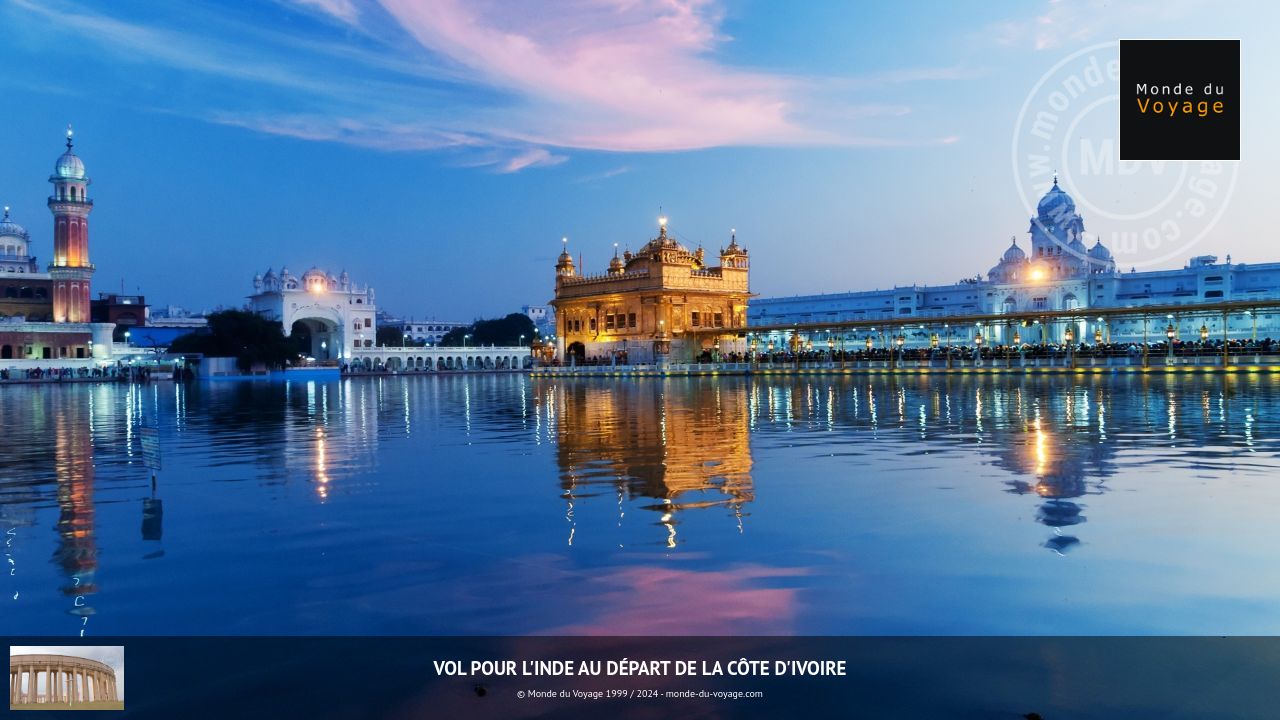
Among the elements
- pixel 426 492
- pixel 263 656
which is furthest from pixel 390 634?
pixel 426 492

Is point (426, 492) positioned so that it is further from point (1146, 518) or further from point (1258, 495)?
point (1258, 495)

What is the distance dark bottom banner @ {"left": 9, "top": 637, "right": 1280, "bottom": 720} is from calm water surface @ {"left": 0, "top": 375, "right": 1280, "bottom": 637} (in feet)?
0.83

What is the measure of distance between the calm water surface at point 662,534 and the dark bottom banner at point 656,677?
25cm

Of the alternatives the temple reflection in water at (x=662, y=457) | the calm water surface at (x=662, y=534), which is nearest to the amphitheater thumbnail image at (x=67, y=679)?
the calm water surface at (x=662, y=534)

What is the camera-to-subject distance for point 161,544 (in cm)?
732

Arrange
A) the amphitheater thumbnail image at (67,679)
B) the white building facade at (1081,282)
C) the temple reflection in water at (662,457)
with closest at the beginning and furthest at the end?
the amphitheater thumbnail image at (67,679)
the temple reflection in water at (662,457)
the white building facade at (1081,282)

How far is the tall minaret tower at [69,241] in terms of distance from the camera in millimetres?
79062

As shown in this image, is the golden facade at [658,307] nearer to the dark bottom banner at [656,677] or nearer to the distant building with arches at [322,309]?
the distant building with arches at [322,309]

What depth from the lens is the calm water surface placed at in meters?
5.21

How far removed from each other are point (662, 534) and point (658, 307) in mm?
60658

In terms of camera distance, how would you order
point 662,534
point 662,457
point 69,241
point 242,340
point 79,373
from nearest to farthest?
1. point 662,534
2. point 662,457
3. point 79,373
4. point 242,340
5. point 69,241

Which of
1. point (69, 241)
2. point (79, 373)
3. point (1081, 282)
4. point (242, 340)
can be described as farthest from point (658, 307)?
point (1081, 282)

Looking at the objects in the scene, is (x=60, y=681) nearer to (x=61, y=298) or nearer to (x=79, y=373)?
(x=79, y=373)

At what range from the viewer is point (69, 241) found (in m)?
79.4
